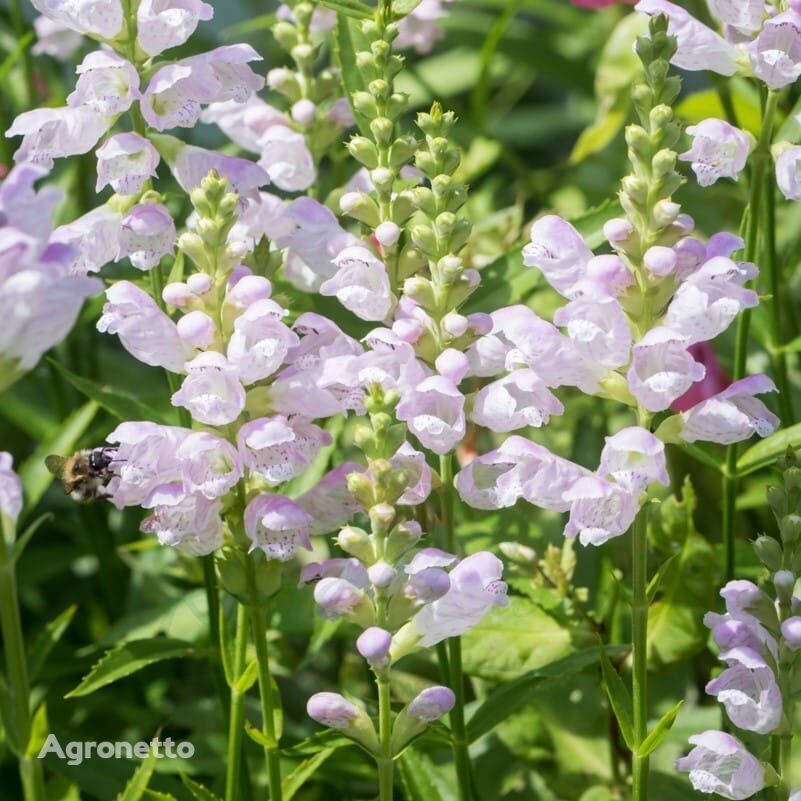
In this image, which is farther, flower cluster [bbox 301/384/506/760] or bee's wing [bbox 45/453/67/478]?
bee's wing [bbox 45/453/67/478]

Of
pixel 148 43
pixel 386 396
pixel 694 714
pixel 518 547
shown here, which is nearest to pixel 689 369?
pixel 386 396

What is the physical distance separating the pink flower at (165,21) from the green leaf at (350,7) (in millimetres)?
121

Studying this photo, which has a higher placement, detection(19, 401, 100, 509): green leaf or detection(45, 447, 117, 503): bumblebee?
detection(45, 447, 117, 503): bumblebee

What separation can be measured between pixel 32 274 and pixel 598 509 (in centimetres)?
53

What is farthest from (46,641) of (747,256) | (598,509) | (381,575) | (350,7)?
(747,256)

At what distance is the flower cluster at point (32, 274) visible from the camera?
3.29ft

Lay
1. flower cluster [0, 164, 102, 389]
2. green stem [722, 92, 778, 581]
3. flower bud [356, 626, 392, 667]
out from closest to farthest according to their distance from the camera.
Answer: flower cluster [0, 164, 102, 389], flower bud [356, 626, 392, 667], green stem [722, 92, 778, 581]

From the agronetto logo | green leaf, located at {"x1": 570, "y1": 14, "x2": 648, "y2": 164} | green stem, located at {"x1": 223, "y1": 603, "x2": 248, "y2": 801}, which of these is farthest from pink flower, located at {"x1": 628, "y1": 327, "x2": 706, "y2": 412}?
green leaf, located at {"x1": 570, "y1": 14, "x2": 648, "y2": 164}

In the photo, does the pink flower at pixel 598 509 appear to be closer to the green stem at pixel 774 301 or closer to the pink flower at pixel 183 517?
the pink flower at pixel 183 517

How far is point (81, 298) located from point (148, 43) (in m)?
0.48

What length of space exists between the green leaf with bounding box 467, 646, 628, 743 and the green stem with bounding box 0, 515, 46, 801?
437 millimetres

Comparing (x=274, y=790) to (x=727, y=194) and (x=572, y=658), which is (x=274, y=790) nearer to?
(x=572, y=658)

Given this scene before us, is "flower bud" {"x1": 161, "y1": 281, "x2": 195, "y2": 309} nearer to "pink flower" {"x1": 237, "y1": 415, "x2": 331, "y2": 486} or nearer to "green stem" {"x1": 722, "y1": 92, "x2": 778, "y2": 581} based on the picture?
"pink flower" {"x1": 237, "y1": 415, "x2": 331, "y2": 486}

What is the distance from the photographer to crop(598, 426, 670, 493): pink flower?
3.95 feet
